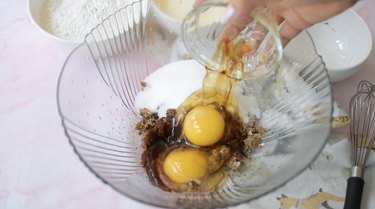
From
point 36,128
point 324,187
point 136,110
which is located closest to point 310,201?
point 324,187

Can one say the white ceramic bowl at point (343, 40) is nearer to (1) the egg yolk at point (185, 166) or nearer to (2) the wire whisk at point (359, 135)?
(2) the wire whisk at point (359, 135)

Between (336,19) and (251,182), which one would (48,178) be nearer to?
(251,182)

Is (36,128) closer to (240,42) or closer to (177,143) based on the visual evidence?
(177,143)

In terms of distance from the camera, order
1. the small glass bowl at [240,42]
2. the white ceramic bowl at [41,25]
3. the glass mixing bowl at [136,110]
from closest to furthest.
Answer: the glass mixing bowl at [136,110] < the small glass bowl at [240,42] < the white ceramic bowl at [41,25]

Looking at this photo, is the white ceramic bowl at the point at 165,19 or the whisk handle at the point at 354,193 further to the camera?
the white ceramic bowl at the point at 165,19

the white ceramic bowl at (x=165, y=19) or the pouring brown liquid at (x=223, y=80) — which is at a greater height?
the white ceramic bowl at (x=165, y=19)

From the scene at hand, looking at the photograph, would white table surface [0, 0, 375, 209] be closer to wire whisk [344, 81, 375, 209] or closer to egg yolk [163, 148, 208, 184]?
wire whisk [344, 81, 375, 209]

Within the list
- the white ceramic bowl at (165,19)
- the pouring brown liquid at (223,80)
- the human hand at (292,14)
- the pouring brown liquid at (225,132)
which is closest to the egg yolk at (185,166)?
the pouring brown liquid at (225,132)
